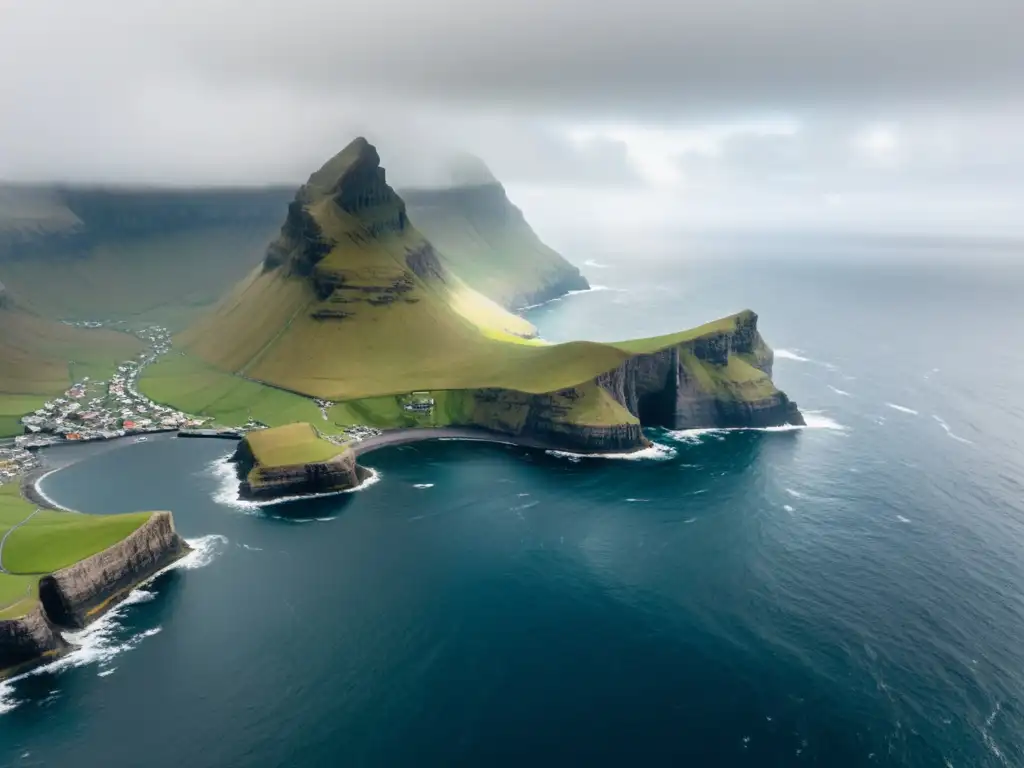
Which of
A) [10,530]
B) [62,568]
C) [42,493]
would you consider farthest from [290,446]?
[62,568]

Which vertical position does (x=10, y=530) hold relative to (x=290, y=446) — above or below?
below

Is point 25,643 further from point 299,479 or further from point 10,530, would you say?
point 299,479

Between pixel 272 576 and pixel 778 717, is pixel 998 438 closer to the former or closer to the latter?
pixel 778 717

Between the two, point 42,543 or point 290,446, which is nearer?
point 42,543

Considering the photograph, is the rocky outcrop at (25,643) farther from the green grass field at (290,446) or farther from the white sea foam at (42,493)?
the green grass field at (290,446)

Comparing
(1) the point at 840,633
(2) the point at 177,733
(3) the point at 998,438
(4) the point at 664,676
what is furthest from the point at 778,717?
(3) the point at 998,438

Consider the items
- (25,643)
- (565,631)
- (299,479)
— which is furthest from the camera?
(299,479)
